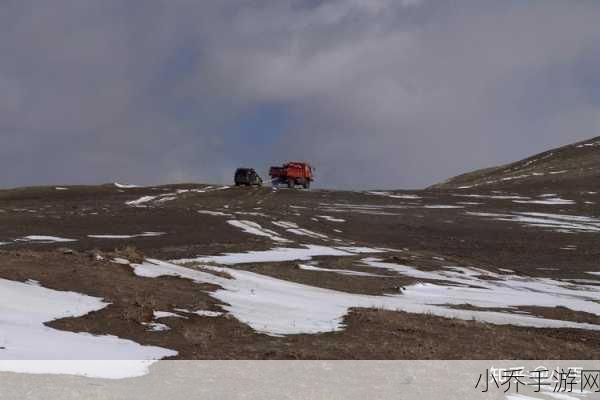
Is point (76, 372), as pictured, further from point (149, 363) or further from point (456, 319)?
point (456, 319)

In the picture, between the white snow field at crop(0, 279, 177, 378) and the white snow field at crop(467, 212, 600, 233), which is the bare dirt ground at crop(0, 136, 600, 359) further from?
the white snow field at crop(0, 279, 177, 378)

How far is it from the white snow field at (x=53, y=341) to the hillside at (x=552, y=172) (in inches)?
3029

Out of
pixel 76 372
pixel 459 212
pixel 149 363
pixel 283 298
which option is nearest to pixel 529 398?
pixel 149 363

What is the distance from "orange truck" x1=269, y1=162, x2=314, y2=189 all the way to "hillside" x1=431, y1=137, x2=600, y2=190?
2152 centimetres

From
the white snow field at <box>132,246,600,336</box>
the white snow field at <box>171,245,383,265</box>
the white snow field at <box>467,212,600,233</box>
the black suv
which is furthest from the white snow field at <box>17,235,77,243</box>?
the black suv

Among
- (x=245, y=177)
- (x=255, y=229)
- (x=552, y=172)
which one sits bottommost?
(x=255, y=229)

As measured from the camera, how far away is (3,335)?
12.3 meters

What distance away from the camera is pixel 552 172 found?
10381cm

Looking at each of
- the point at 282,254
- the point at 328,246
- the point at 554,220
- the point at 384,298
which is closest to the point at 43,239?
the point at 282,254

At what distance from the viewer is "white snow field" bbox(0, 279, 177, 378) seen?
10.6 meters

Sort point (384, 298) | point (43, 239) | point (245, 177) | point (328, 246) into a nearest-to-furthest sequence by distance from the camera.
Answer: point (384, 298) < point (43, 239) < point (328, 246) < point (245, 177)

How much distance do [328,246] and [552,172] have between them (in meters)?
72.4

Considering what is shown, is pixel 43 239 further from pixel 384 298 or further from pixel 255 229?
pixel 384 298

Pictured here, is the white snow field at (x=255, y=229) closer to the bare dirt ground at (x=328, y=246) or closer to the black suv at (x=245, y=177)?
the bare dirt ground at (x=328, y=246)
